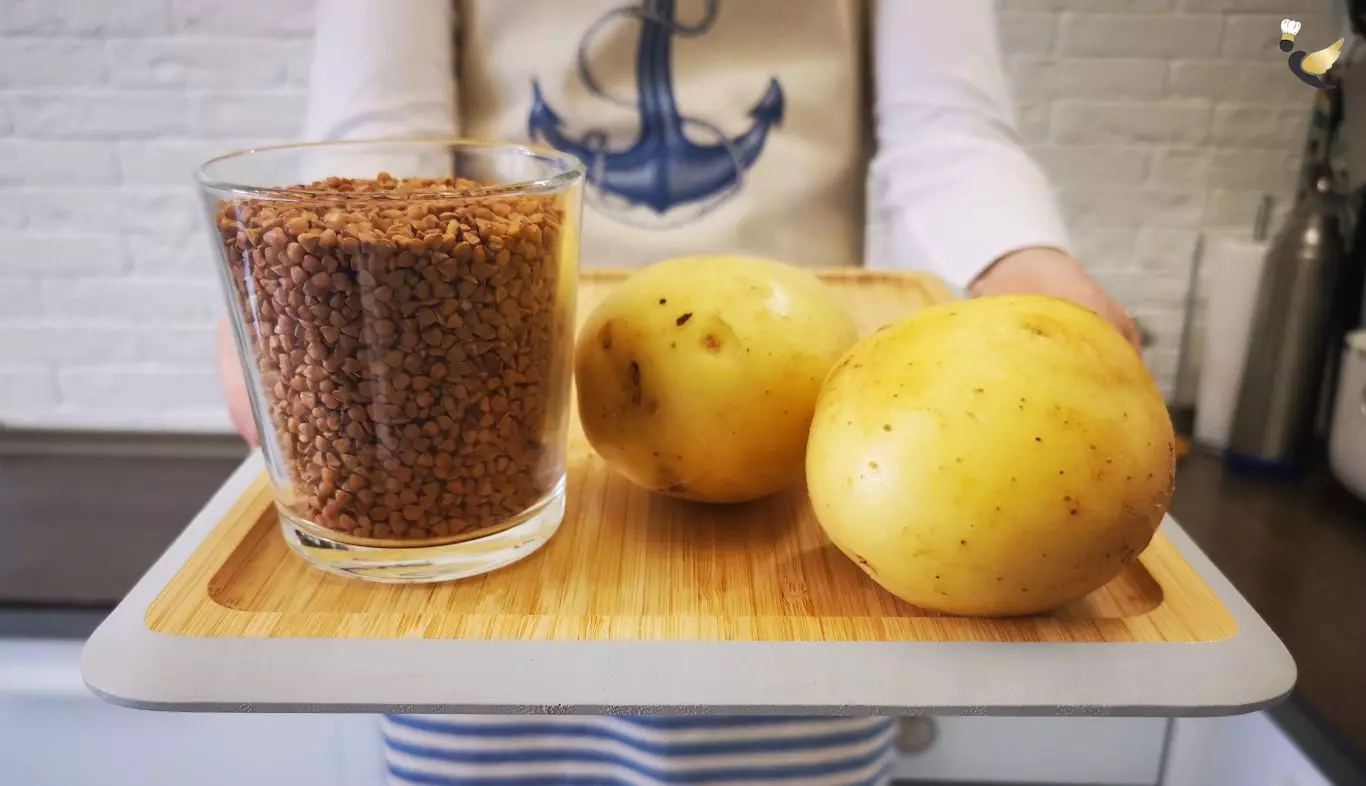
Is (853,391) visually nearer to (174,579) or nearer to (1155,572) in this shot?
(1155,572)

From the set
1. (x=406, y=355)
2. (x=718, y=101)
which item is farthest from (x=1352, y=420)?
(x=406, y=355)

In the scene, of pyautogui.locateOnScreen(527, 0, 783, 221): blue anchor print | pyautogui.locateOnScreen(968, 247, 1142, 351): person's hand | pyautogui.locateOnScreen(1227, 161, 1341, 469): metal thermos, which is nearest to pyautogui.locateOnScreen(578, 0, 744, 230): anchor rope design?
pyautogui.locateOnScreen(527, 0, 783, 221): blue anchor print

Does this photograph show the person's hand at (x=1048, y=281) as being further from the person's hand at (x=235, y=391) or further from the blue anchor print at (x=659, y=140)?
the person's hand at (x=235, y=391)

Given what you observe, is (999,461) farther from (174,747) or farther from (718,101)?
(174,747)

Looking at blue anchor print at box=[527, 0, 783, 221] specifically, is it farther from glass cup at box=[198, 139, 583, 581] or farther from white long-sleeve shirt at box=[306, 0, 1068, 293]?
glass cup at box=[198, 139, 583, 581]

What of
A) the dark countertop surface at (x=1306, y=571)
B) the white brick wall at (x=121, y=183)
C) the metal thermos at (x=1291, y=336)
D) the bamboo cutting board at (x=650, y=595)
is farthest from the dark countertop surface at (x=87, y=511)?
the metal thermos at (x=1291, y=336)

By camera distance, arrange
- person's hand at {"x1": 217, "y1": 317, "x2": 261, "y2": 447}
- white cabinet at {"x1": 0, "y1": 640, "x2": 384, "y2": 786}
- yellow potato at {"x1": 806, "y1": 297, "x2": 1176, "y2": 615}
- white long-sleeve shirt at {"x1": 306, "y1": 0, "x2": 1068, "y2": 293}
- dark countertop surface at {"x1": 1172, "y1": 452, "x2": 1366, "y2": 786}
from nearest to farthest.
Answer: yellow potato at {"x1": 806, "y1": 297, "x2": 1176, "y2": 615} → person's hand at {"x1": 217, "y1": 317, "x2": 261, "y2": 447} → dark countertop surface at {"x1": 1172, "y1": 452, "x2": 1366, "y2": 786} → white long-sleeve shirt at {"x1": 306, "y1": 0, "x2": 1068, "y2": 293} → white cabinet at {"x1": 0, "y1": 640, "x2": 384, "y2": 786}
